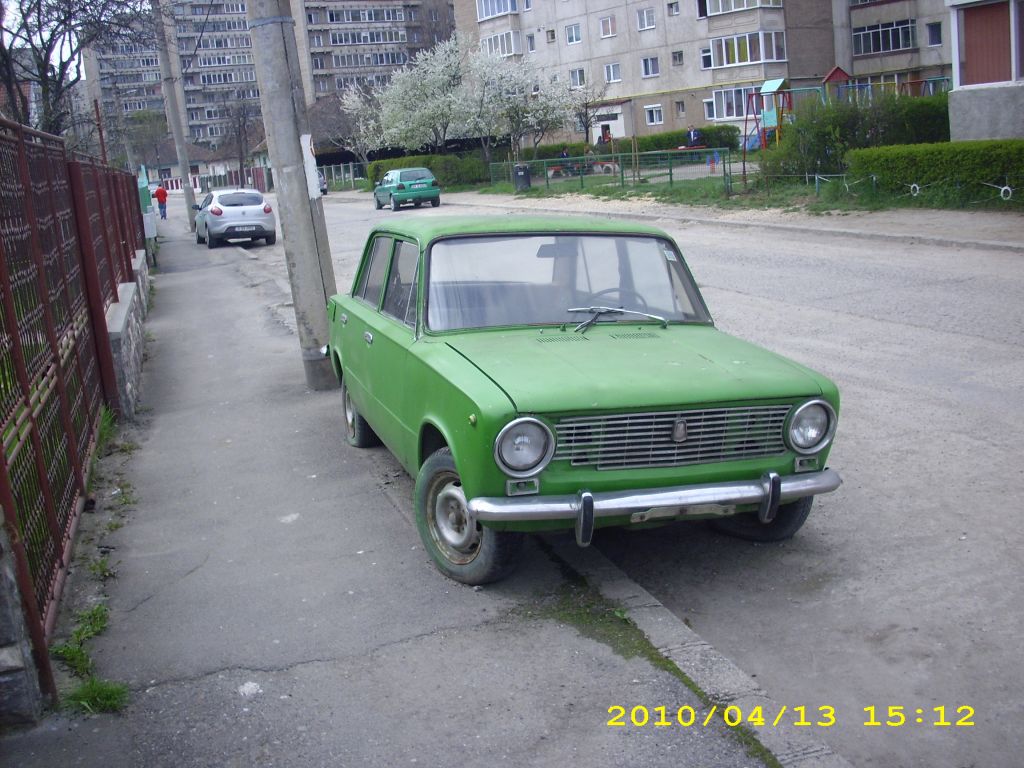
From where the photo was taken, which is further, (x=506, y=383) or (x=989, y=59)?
(x=989, y=59)

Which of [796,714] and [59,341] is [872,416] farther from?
[59,341]

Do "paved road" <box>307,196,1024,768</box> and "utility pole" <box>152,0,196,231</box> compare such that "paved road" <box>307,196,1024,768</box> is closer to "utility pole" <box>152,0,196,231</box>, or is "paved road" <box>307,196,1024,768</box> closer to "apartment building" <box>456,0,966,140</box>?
"utility pole" <box>152,0,196,231</box>

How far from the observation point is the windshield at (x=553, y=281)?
5.73 metres

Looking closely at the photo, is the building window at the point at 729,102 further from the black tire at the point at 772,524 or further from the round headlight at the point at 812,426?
the round headlight at the point at 812,426

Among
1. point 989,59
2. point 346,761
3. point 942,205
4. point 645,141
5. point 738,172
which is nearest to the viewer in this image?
point 346,761

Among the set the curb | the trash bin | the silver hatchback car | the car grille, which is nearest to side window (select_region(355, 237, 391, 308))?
the curb

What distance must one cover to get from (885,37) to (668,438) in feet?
192

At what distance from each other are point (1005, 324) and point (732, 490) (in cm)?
703

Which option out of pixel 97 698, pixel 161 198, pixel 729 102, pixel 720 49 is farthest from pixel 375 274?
pixel 720 49

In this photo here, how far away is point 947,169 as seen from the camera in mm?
20875

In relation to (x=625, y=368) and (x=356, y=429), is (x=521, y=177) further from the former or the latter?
(x=625, y=368)

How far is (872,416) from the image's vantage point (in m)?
7.64

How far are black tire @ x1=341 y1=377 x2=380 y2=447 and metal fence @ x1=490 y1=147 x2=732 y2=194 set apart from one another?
833 inches

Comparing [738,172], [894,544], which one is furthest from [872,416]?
[738,172]
